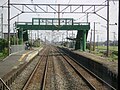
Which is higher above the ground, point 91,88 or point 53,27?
point 53,27

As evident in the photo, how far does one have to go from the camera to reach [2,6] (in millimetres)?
31391

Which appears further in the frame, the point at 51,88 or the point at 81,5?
the point at 81,5

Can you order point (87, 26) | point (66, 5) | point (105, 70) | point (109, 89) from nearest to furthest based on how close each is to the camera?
point (109, 89), point (105, 70), point (66, 5), point (87, 26)

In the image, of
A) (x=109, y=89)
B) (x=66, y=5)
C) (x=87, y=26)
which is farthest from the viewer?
(x=87, y=26)

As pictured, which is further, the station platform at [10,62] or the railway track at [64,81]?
the station platform at [10,62]

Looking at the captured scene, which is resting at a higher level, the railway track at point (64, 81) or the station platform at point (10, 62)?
the station platform at point (10, 62)

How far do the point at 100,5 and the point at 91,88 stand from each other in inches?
696

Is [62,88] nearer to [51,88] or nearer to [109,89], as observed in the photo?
[51,88]

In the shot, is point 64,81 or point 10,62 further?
point 10,62

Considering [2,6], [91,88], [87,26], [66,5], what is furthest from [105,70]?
[87,26]

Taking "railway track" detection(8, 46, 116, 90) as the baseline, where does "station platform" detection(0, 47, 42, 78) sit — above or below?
above

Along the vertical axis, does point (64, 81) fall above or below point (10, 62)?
below

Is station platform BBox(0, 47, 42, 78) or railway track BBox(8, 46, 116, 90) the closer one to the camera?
railway track BBox(8, 46, 116, 90)

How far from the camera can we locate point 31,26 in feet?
178
